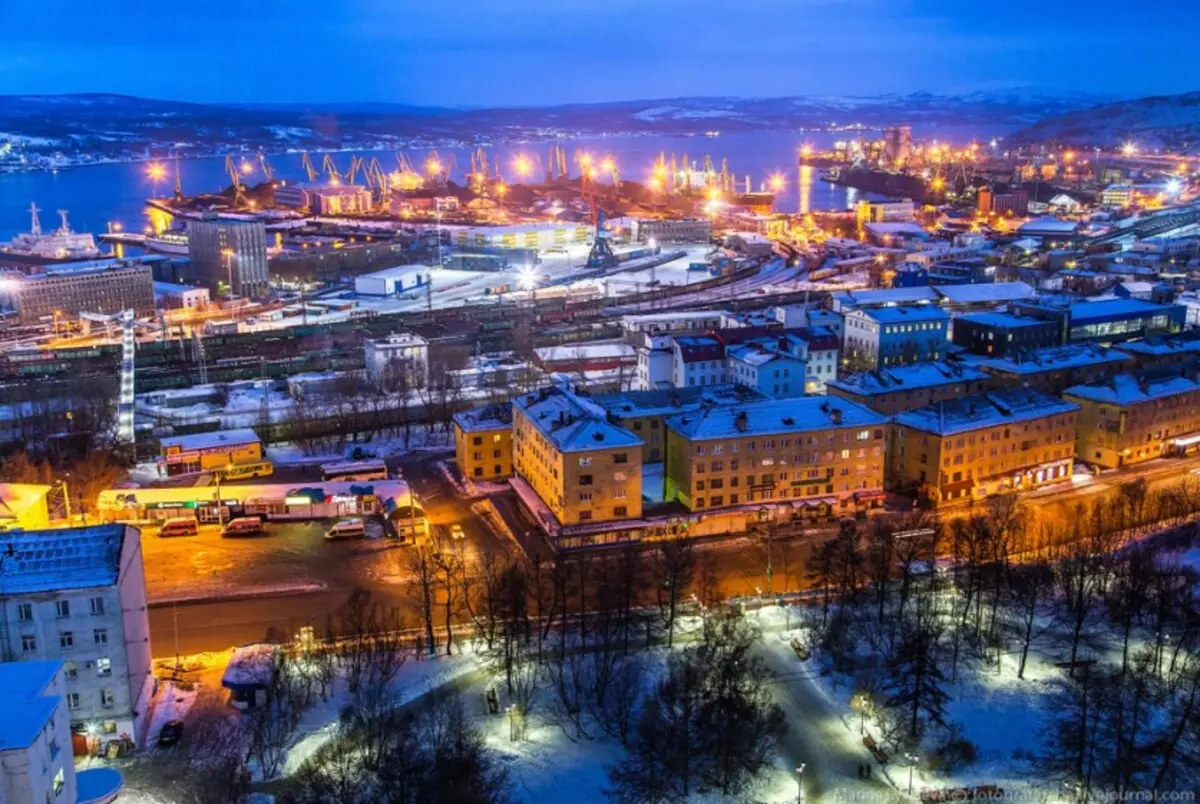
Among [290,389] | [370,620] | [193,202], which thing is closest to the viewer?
[370,620]

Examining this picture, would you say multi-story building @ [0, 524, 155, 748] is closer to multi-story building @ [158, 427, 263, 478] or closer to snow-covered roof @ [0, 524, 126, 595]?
snow-covered roof @ [0, 524, 126, 595]

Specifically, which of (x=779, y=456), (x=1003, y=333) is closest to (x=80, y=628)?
(x=779, y=456)

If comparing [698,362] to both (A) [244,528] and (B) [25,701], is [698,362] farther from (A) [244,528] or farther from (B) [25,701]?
(B) [25,701]

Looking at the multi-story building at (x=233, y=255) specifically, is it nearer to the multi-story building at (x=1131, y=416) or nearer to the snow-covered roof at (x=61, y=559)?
the multi-story building at (x=1131, y=416)

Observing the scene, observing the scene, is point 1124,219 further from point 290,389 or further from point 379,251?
point 290,389

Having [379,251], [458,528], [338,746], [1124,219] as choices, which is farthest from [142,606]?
[1124,219]

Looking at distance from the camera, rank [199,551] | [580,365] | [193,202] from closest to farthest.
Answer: [199,551], [580,365], [193,202]
